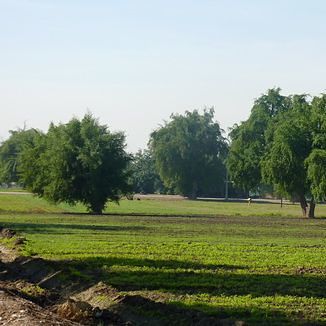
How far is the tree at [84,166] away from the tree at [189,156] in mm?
67656

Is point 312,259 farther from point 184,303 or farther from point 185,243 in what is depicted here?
point 184,303

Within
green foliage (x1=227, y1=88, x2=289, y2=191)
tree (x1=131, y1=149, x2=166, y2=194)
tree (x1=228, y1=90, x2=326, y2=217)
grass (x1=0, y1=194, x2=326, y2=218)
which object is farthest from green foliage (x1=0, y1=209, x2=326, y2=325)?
tree (x1=131, y1=149, x2=166, y2=194)

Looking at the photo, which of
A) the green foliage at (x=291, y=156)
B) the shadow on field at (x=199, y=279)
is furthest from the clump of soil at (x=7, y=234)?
the green foliage at (x=291, y=156)

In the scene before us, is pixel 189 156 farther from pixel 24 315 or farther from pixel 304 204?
pixel 24 315

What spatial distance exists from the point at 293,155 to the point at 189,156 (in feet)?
241

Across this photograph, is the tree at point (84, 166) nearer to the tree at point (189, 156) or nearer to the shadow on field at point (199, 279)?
the shadow on field at point (199, 279)

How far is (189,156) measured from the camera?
486 ft

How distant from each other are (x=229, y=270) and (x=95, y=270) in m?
3.99

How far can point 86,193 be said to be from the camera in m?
77.3

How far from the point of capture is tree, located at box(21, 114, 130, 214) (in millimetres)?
77250

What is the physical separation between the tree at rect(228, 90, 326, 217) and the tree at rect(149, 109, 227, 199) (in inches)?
2422

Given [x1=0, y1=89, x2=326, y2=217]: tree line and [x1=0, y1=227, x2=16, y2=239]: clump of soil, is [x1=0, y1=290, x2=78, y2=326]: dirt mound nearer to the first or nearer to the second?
[x1=0, y1=227, x2=16, y2=239]: clump of soil

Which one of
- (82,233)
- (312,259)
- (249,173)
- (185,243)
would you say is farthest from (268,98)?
(312,259)

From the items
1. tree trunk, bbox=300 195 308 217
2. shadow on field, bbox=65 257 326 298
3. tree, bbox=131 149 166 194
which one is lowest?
shadow on field, bbox=65 257 326 298
